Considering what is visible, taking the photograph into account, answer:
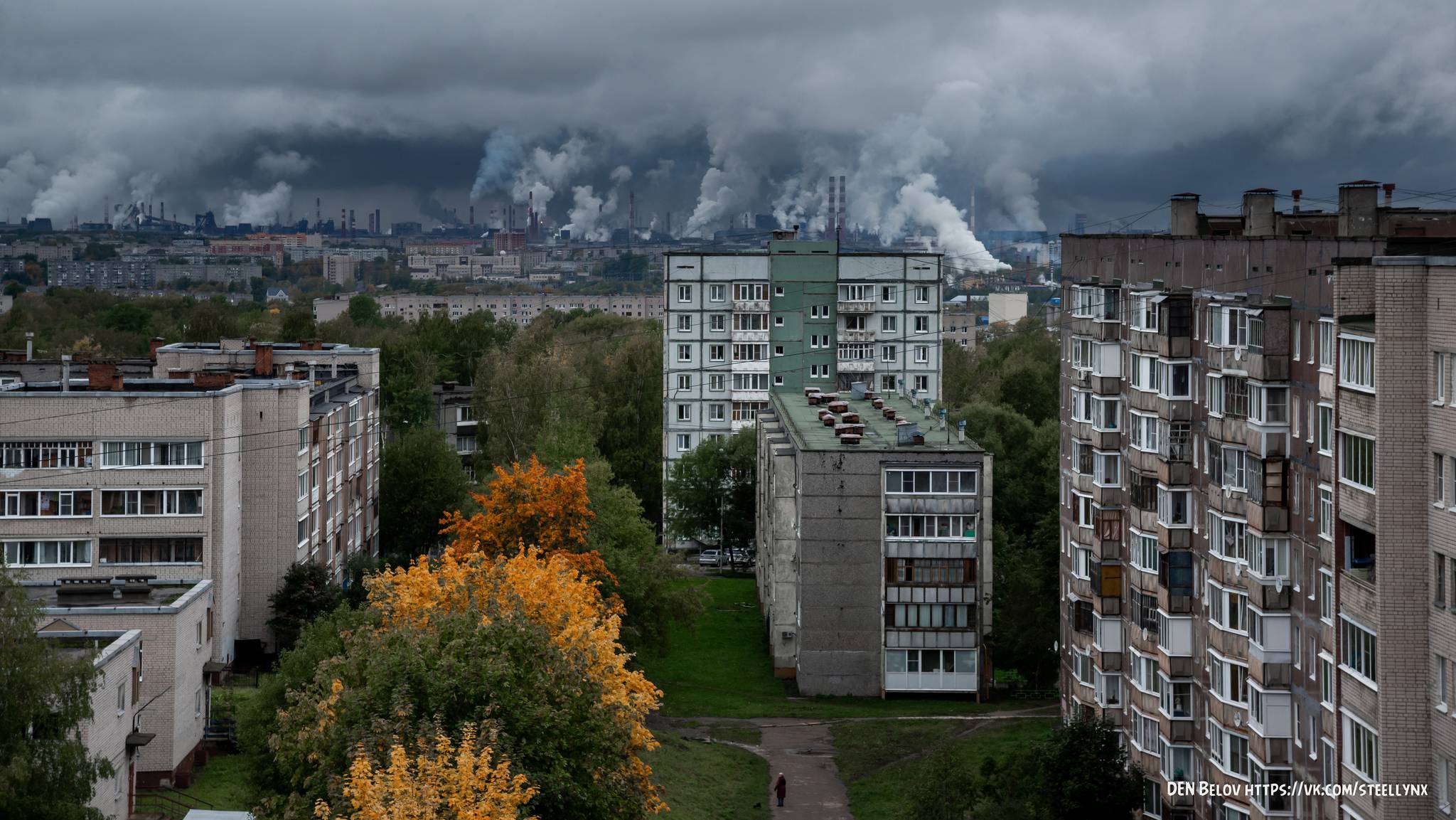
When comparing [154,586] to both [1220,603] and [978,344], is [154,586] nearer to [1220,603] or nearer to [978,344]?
[1220,603]

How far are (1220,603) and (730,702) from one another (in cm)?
2530

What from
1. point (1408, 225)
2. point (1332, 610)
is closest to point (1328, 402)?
point (1332, 610)

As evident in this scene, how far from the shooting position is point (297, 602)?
52.3 m

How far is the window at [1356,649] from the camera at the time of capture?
24.5 metres

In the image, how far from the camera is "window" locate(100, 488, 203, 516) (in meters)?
50.4

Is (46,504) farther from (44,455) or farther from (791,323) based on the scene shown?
(791,323)

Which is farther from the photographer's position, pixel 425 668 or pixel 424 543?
pixel 424 543

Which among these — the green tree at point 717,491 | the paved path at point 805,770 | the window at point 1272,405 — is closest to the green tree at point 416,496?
the green tree at point 717,491

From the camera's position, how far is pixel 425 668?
89.0 feet

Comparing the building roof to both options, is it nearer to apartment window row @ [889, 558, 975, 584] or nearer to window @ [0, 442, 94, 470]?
apartment window row @ [889, 558, 975, 584]

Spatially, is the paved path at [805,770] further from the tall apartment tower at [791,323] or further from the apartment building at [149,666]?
the tall apartment tower at [791,323]

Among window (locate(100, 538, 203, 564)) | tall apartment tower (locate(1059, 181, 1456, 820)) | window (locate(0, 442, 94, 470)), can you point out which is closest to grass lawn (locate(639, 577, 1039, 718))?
tall apartment tower (locate(1059, 181, 1456, 820))

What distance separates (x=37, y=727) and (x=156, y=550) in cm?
2310

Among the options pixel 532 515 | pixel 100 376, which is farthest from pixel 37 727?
pixel 100 376
